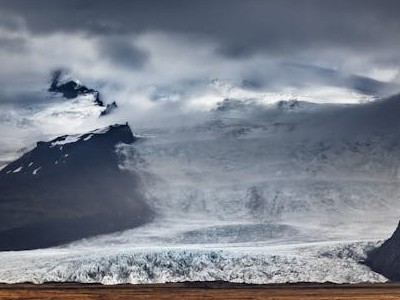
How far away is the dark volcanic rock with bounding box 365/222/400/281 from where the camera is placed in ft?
294

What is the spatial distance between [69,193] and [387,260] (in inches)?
2513

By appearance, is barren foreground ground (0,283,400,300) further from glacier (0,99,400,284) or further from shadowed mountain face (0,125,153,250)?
shadowed mountain face (0,125,153,250)

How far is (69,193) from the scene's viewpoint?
140625 mm

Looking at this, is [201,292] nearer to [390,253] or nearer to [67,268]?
[67,268]

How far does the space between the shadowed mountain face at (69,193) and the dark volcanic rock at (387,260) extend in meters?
42.6

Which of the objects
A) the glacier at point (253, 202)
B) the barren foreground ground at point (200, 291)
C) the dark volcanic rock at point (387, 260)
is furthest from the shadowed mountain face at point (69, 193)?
the dark volcanic rock at point (387, 260)

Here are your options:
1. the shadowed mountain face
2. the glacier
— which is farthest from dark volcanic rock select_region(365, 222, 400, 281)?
the shadowed mountain face

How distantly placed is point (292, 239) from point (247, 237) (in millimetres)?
5582

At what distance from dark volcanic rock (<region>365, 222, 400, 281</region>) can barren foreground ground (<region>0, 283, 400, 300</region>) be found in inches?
128

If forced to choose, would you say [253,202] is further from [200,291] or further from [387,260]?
[200,291]

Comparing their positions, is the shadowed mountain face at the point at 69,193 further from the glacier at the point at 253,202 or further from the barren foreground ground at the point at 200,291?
the barren foreground ground at the point at 200,291

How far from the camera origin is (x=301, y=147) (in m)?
147

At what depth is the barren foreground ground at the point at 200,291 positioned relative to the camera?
79.7 meters

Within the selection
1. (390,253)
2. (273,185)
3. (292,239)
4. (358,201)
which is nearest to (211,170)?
(273,185)
